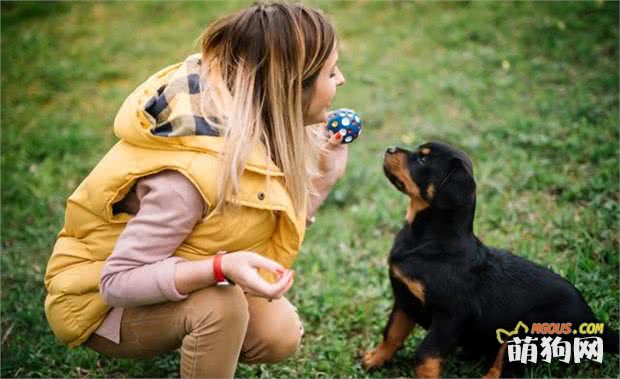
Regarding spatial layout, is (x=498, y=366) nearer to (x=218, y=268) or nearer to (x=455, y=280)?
(x=455, y=280)

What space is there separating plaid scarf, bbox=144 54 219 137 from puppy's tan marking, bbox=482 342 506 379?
162cm

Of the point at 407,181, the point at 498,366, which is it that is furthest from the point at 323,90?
the point at 498,366

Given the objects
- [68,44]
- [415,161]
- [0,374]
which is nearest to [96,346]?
[0,374]

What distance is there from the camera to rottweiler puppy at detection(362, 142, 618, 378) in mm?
2746

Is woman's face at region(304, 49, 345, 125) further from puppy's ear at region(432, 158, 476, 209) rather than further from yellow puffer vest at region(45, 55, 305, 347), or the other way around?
puppy's ear at region(432, 158, 476, 209)

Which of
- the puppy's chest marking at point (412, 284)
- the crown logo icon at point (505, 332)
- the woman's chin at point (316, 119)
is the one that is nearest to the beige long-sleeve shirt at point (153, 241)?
the woman's chin at point (316, 119)

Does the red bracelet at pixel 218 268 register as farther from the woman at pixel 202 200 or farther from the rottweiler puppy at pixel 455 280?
the rottweiler puppy at pixel 455 280

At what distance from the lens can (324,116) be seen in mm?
2500

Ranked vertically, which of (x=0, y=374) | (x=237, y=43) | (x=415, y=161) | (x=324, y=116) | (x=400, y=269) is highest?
(x=237, y=43)

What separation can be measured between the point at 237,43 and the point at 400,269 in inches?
48.9

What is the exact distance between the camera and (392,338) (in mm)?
3008

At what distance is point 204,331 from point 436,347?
103 centimetres

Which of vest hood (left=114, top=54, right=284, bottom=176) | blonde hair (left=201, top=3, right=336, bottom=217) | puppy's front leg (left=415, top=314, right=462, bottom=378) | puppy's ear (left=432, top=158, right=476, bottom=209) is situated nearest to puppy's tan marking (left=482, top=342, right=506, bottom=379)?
puppy's front leg (left=415, top=314, right=462, bottom=378)

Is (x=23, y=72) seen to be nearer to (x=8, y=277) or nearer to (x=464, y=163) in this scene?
(x=8, y=277)
